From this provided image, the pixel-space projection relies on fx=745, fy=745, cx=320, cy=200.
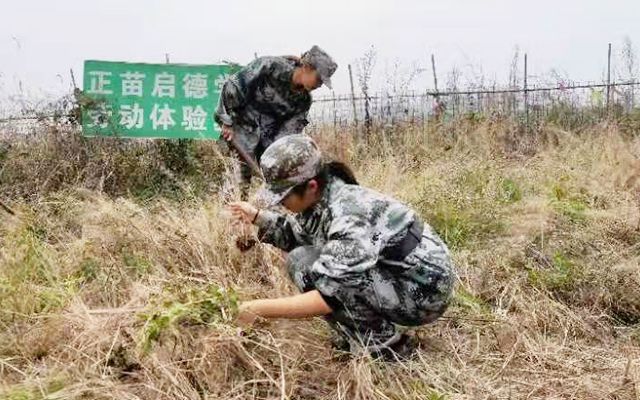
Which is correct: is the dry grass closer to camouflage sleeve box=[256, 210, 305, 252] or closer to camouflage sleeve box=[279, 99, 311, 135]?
camouflage sleeve box=[256, 210, 305, 252]

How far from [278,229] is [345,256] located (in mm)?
647

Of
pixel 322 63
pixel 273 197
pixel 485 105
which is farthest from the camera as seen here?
pixel 485 105

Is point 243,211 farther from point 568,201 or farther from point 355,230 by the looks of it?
point 568,201

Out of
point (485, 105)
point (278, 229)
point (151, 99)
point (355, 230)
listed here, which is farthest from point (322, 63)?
point (485, 105)

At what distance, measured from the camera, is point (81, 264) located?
140 inches

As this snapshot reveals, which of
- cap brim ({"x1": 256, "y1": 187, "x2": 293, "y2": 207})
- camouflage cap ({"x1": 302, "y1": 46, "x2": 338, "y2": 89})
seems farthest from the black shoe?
camouflage cap ({"x1": 302, "y1": 46, "x2": 338, "y2": 89})

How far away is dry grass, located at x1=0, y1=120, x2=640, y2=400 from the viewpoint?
2363 mm

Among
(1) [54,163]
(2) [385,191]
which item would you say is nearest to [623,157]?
(2) [385,191]

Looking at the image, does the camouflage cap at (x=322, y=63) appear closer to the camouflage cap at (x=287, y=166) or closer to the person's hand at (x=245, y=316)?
the camouflage cap at (x=287, y=166)

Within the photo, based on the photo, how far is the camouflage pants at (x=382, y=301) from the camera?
2.49 meters

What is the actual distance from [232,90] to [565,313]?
2.45 m

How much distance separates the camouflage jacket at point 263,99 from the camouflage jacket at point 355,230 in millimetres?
2088

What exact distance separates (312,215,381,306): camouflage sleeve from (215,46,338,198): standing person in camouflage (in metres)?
2.32

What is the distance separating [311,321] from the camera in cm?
292
